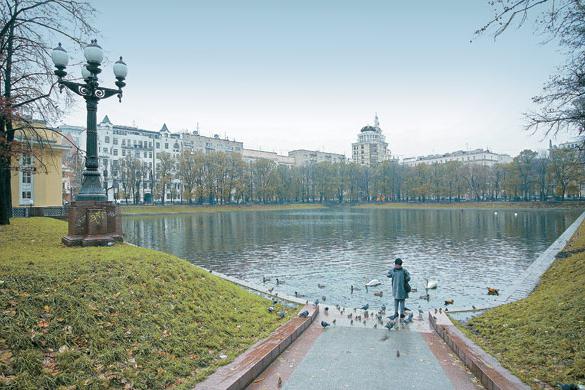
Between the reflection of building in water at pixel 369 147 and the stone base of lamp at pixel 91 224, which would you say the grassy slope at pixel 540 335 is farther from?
the reflection of building in water at pixel 369 147

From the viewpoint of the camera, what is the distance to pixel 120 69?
39.8ft

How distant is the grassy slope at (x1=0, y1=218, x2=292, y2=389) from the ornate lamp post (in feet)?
5.22

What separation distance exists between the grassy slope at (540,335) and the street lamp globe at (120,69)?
12337 mm

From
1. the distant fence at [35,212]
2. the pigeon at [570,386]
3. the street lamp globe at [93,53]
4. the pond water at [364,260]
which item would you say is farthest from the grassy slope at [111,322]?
the distant fence at [35,212]

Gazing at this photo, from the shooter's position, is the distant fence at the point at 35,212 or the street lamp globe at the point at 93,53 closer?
the street lamp globe at the point at 93,53

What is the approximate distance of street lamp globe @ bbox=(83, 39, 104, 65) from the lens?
11.4 m

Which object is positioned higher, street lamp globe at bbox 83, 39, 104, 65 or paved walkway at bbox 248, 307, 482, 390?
street lamp globe at bbox 83, 39, 104, 65

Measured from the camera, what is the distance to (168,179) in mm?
80062

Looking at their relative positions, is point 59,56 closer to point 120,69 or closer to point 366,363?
point 120,69

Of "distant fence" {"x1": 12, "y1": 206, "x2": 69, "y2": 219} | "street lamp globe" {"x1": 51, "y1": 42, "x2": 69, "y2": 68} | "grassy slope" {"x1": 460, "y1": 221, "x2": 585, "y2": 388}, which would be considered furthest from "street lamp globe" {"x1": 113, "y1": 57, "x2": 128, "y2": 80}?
"distant fence" {"x1": 12, "y1": 206, "x2": 69, "y2": 219}

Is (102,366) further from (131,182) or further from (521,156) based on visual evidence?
(521,156)

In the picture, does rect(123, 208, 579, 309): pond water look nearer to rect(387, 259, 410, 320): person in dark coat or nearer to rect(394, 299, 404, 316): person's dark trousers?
rect(394, 299, 404, 316): person's dark trousers

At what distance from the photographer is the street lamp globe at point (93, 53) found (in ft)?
37.3

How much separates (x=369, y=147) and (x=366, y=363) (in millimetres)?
174564
